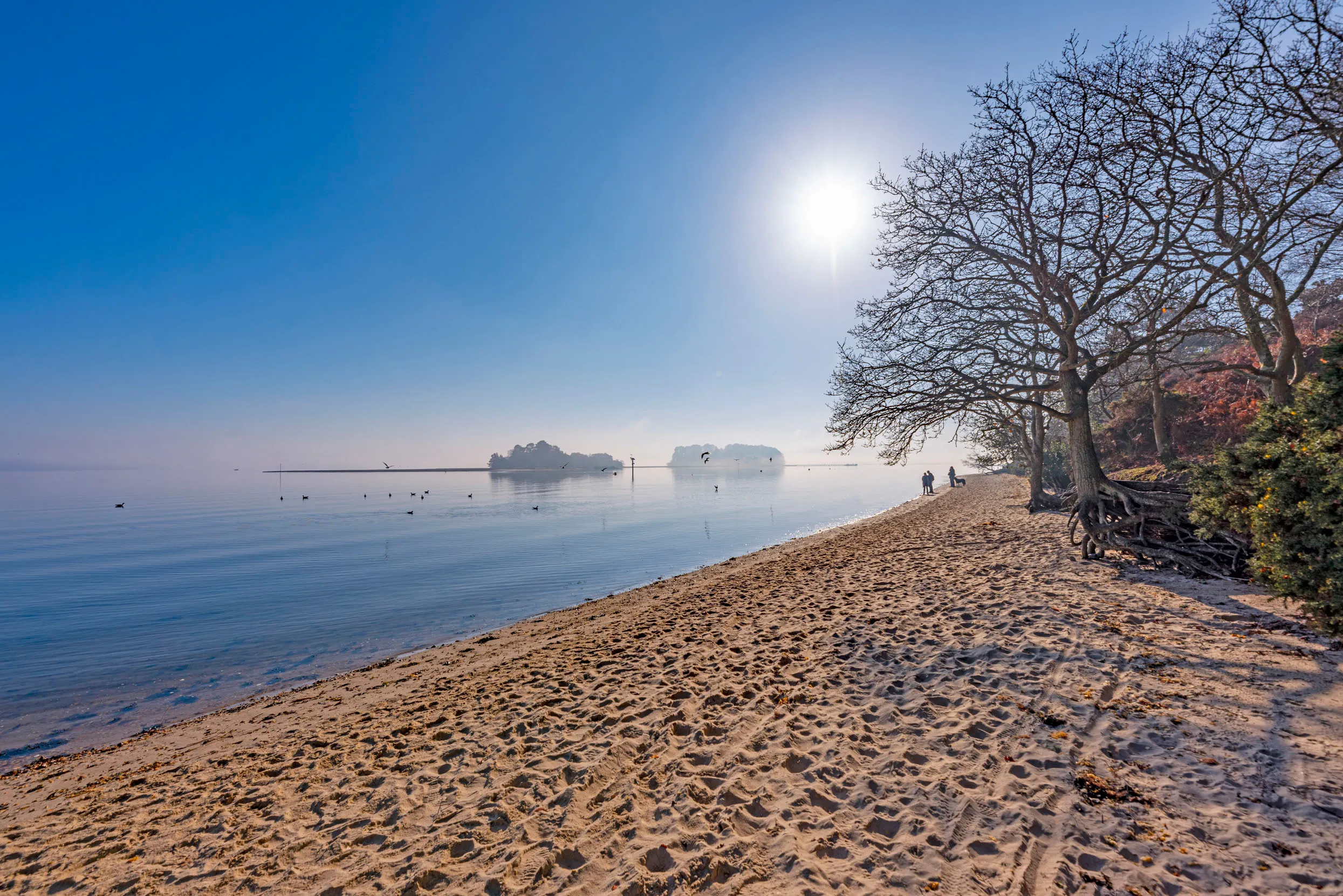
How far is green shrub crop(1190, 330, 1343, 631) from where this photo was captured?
5.48 m

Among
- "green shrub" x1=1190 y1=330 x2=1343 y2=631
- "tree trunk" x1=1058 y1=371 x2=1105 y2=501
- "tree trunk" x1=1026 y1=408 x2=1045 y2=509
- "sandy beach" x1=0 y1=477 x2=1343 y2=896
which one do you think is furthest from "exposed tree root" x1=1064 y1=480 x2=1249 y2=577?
"tree trunk" x1=1026 y1=408 x2=1045 y2=509

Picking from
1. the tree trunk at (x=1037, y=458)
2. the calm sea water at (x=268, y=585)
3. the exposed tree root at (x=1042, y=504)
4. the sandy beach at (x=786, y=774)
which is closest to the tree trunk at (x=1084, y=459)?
the sandy beach at (x=786, y=774)

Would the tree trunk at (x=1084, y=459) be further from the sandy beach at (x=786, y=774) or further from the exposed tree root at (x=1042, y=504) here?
the exposed tree root at (x=1042, y=504)

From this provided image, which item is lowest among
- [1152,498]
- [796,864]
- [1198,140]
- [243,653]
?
[243,653]

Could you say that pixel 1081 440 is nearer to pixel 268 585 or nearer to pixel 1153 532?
pixel 1153 532

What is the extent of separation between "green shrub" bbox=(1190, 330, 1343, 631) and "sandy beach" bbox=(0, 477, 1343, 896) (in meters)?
0.72

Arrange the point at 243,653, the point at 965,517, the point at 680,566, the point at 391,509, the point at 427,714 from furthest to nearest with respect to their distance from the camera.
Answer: the point at 391,509
the point at 965,517
the point at 680,566
the point at 243,653
the point at 427,714

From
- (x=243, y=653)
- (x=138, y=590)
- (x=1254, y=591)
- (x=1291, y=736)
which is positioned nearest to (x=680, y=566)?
(x=243, y=653)

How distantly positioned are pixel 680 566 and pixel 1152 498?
14756 mm

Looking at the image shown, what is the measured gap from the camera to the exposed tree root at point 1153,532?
928 cm

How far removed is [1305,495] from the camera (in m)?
5.95

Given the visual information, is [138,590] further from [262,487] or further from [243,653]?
[262,487]

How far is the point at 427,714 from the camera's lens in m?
6.81

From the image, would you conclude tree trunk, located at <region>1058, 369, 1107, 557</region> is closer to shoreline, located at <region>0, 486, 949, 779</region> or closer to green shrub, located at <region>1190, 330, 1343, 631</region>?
green shrub, located at <region>1190, 330, 1343, 631</region>
